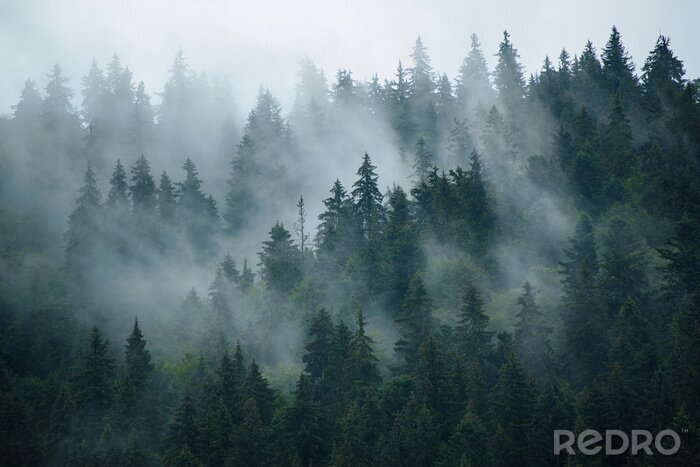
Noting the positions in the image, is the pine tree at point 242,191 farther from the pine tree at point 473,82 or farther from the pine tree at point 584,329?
Answer: the pine tree at point 584,329

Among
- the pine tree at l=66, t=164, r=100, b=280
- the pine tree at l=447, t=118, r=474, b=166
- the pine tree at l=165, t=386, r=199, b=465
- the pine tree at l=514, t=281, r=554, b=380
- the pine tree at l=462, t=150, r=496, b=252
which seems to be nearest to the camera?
the pine tree at l=165, t=386, r=199, b=465

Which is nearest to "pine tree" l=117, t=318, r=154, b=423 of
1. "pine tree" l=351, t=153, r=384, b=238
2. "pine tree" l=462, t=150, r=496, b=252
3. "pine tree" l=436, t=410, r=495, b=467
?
"pine tree" l=436, t=410, r=495, b=467

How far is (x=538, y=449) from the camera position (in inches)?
1785

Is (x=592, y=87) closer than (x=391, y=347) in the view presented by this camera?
No

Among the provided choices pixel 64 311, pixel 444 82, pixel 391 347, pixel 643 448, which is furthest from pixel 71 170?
pixel 643 448

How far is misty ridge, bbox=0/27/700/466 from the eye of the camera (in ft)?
169

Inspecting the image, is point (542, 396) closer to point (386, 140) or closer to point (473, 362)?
point (473, 362)

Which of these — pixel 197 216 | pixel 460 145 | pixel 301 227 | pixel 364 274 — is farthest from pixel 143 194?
pixel 460 145

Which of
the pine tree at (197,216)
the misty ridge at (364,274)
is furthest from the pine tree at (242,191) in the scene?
the pine tree at (197,216)

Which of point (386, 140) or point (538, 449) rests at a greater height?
point (386, 140)

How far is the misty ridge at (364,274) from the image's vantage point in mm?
51500

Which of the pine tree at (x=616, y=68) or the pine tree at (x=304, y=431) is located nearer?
the pine tree at (x=304, y=431)

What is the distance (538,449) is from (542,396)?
3899 mm

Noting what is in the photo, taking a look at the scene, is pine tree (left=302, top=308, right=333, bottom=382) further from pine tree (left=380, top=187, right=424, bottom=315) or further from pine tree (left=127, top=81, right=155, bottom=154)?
pine tree (left=127, top=81, right=155, bottom=154)
